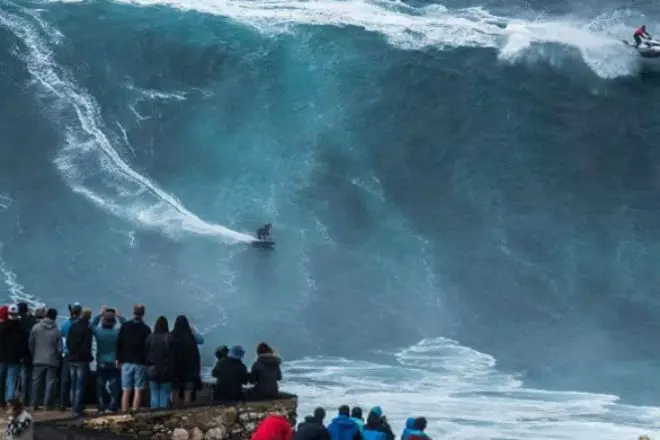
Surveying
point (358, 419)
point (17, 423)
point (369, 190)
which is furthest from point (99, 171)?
point (17, 423)

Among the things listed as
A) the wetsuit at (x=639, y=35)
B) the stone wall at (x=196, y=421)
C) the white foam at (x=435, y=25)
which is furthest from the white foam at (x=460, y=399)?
the white foam at (x=435, y=25)

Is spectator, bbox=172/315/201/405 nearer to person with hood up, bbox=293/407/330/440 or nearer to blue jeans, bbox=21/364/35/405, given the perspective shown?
blue jeans, bbox=21/364/35/405

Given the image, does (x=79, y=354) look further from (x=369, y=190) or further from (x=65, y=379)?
(x=369, y=190)

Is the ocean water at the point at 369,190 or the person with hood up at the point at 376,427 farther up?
the ocean water at the point at 369,190

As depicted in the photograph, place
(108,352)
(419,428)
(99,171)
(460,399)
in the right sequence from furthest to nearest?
(99,171) → (460,399) → (108,352) → (419,428)

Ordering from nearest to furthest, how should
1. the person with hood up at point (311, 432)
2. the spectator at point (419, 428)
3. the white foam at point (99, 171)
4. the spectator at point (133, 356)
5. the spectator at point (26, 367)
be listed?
the person with hood up at point (311, 432)
the spectator at point (419, 428)
the spectator at point (133, 356)
the spectator at point (26, 367)
the white foam at point (99, 171)

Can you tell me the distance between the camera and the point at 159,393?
15148 mm

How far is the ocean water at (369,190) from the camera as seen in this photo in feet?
111

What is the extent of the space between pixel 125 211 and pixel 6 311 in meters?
28.8

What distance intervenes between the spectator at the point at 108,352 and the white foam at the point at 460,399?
935 cm

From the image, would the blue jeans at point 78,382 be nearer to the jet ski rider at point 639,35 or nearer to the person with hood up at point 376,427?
the person with hood up at point 376,427

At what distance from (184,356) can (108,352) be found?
3.94 ft

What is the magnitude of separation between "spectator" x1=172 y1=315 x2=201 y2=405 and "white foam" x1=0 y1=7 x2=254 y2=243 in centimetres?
2816

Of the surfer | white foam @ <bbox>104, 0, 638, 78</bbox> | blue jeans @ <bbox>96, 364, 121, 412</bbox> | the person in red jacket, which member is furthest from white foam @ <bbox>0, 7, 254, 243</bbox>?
the person in red jacket
